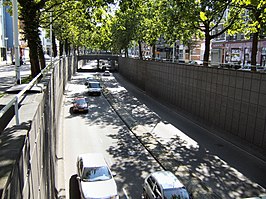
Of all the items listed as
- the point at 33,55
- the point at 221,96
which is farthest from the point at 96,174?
the point at 221,96

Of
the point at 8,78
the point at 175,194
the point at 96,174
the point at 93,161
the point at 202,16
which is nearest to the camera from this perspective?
the point at 202,16

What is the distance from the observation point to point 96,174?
470 inches

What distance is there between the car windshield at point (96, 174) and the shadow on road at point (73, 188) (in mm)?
847

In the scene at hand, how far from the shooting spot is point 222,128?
19.2 meters

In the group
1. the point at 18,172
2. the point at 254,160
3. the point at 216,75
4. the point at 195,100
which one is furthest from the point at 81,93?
the point at 18,172

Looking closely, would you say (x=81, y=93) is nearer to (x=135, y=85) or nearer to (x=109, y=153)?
(x=135, y=85)

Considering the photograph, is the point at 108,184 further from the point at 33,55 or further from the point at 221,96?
the point at 221,96

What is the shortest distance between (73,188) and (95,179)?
1495mm

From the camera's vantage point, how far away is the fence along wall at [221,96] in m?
15.8

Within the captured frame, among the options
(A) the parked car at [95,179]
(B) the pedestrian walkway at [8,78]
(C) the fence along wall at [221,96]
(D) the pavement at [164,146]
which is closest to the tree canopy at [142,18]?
(B) the pedestrian walkway at [8,78]

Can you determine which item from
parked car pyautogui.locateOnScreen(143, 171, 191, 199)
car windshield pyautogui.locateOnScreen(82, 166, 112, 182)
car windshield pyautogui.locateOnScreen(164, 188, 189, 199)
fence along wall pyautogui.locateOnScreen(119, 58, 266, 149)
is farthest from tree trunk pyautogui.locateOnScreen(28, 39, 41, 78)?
fence along wall pyautogui.locateOnScreen(119, 58, 266, 149)

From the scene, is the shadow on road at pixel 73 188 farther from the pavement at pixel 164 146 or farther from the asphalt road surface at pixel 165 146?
the pavement at pixel 164 146

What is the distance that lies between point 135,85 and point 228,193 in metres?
35.4

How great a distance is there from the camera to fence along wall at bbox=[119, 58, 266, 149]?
1576cm
